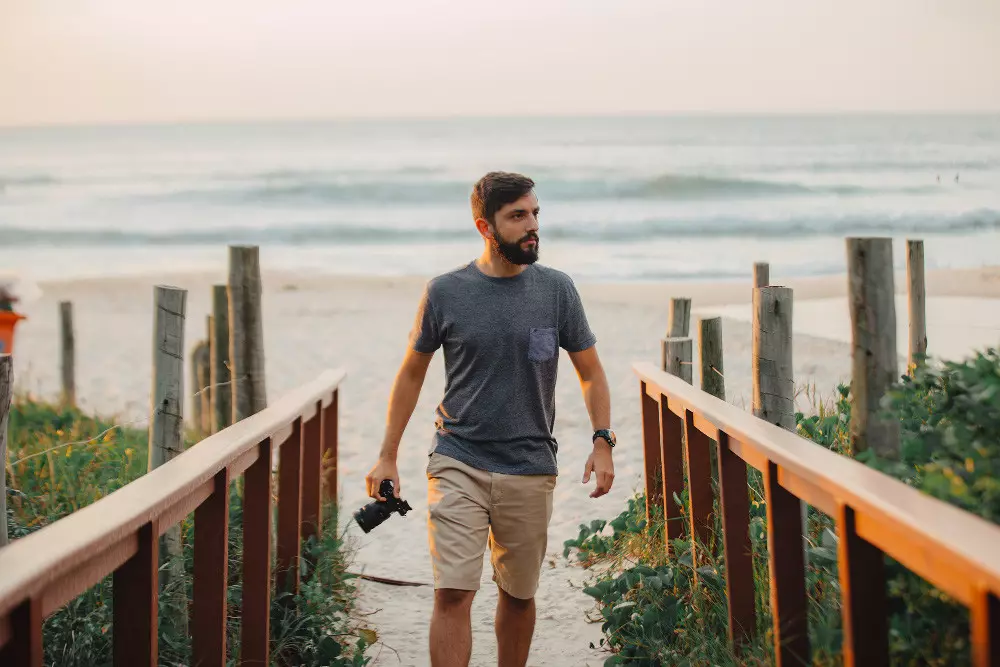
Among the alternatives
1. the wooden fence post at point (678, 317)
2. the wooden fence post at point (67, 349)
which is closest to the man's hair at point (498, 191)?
the wooden fence post at point (678, 317)

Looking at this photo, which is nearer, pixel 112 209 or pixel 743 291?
pixel 743 291

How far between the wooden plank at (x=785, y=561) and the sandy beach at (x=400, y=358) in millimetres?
1886

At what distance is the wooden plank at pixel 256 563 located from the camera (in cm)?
392

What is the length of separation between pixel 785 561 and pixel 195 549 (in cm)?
169

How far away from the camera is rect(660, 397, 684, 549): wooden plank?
5.30 meters

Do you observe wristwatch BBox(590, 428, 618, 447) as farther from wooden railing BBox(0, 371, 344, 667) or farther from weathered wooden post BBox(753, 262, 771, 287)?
weathered wooden post BBox(753, 262, 771, 287)

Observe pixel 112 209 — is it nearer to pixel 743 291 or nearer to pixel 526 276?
pixel 743 291

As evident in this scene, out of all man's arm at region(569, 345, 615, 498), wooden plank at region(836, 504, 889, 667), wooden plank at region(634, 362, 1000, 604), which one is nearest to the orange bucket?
man's arm at region(569, 345, 615, 498)

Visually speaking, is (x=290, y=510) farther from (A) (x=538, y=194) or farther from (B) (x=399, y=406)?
(A) (x=538, y=194)

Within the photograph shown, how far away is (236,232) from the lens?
33344mm

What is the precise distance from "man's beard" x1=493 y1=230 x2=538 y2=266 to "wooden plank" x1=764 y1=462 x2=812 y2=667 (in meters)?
1.19

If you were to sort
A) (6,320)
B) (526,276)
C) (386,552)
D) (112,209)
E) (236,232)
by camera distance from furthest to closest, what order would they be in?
(112,209), (236,232), (386,552), (6,320), (526,276)

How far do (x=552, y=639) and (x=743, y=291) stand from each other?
16.5 metres

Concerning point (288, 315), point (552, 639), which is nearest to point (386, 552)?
point (552, 639)
